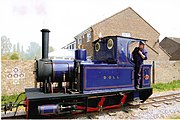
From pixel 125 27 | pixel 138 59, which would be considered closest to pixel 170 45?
pixel 125 27

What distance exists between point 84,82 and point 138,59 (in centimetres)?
244

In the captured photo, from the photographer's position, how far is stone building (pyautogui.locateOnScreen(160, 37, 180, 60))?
38344 mm

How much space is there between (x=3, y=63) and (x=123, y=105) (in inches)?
256

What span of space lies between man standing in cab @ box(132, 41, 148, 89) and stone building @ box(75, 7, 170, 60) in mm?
16125

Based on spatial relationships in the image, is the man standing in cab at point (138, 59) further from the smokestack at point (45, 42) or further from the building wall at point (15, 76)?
the building wall at point (15, 76)

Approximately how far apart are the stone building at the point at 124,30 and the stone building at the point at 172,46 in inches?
462

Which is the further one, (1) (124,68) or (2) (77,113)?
(1) (124,68)

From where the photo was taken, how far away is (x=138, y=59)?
289 inches

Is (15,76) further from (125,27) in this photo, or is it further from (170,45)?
(170,45)

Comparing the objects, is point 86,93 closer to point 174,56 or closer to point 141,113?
point 141,113

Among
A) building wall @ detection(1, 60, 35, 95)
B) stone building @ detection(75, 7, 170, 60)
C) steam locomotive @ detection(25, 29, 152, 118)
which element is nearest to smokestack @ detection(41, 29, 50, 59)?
steam locomotive @ detection(25, 29, 152, 118)

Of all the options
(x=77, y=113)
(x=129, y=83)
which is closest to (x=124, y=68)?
(x=129, y=83)

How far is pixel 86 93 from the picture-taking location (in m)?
6.23

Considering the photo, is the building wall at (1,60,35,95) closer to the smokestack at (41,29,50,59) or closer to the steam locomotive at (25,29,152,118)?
the steam locomotive at (25,29,152,118)
